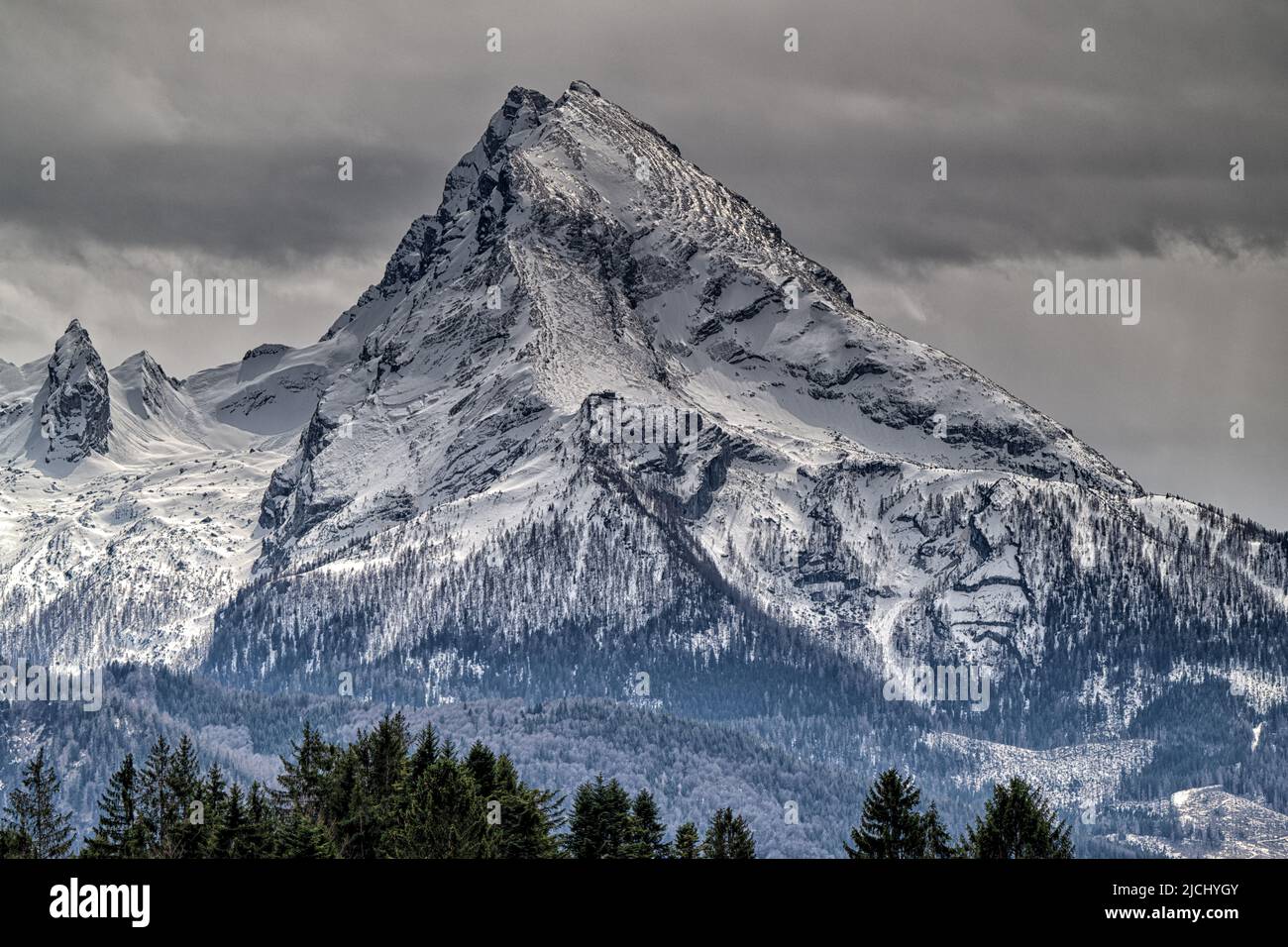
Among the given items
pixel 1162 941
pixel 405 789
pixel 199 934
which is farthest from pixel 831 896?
pixel 405 789

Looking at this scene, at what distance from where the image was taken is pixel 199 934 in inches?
2180

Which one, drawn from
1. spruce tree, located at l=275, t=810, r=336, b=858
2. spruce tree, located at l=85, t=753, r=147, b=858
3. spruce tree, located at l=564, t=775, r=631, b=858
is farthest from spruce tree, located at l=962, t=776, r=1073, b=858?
spruce tree, located at l=85, t=753, r=147, b=858

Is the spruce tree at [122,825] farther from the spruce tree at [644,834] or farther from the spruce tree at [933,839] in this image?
the spruce tree at [933,839]

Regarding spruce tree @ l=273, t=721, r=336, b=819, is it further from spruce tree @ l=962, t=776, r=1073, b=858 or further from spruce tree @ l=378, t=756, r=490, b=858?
spruce tree @ l=962, t=776, r=1073, b=858

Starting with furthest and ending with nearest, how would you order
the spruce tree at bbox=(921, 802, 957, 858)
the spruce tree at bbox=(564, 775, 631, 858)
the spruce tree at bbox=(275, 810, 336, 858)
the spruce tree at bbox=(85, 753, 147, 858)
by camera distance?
the spruce tree at bbox=(564, 775, 631, 858)
the spruce tree at bbox=(921, 802, 957, 858)
the spruce tree at bbox=(85, 753, 147, 858)
the spruce tree at bbox=(275, 810, 336, 858)

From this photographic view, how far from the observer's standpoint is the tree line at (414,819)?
118875 millimetres

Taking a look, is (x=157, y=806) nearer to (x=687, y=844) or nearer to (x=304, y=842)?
(x=304, y=842)

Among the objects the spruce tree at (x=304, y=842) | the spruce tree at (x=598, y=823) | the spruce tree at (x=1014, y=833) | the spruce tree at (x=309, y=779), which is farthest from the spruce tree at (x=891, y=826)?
the spruce tree at (x=309, y=779)

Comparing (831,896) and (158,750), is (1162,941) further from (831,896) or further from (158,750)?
(158,750)

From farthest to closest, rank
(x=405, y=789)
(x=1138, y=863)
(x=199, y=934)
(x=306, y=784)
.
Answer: (x=306, y=784) → (x=405, y=789) → (x=1138, y=863) → (x=199, y=934)

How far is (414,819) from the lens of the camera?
121 m

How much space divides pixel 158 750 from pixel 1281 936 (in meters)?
96.9

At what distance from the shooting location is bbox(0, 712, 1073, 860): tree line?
118875 mm

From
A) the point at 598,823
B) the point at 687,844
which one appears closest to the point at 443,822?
the point at 598,823
